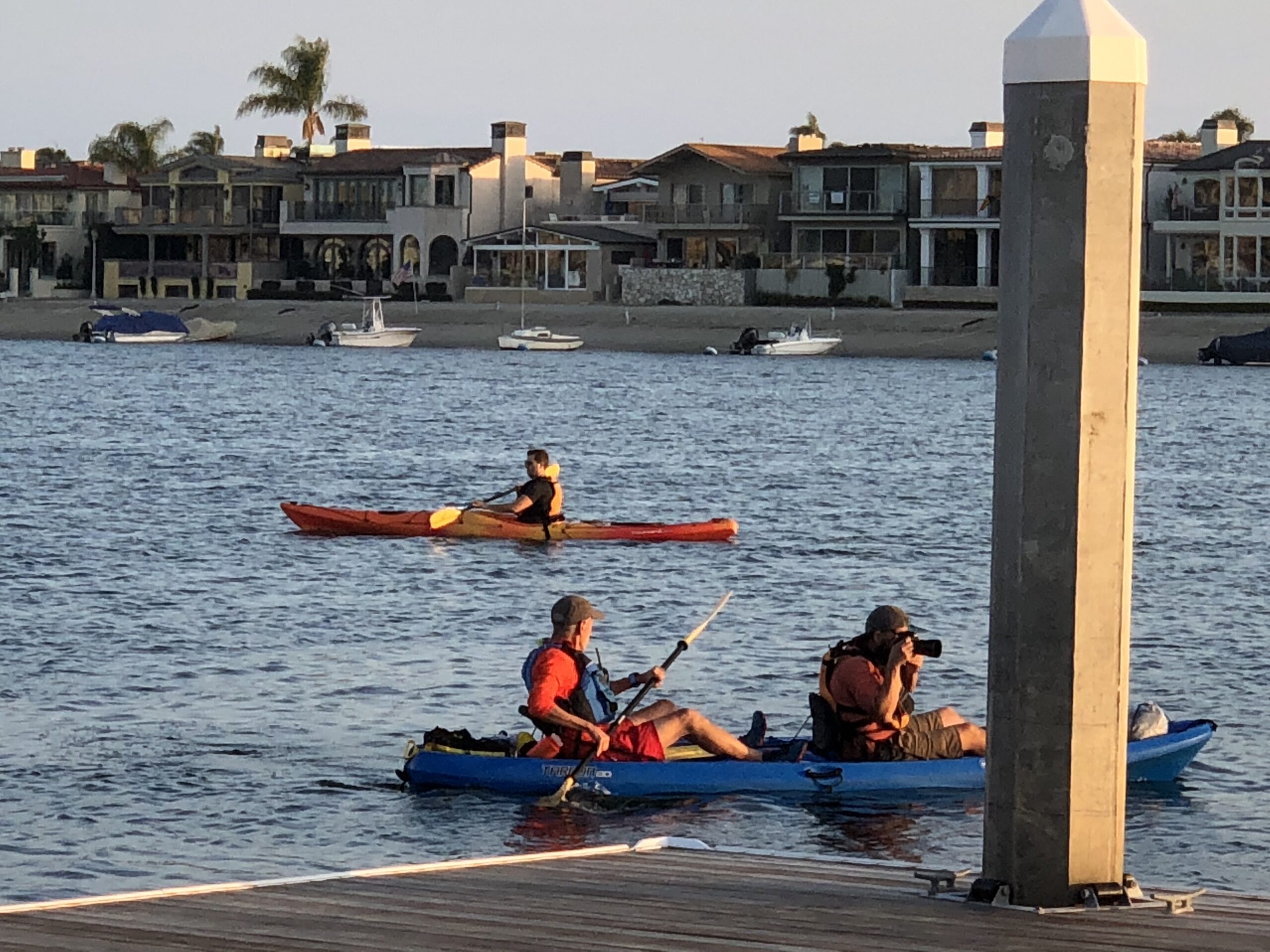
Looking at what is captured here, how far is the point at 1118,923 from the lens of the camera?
6988 mm

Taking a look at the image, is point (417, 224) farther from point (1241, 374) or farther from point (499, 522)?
point (499, 522)

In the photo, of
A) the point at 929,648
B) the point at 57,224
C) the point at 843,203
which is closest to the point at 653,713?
the point at 929,648

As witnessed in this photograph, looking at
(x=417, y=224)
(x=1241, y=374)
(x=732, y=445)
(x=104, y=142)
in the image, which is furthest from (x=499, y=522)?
(x=104, y=142)

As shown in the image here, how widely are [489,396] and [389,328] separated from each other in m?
27.2

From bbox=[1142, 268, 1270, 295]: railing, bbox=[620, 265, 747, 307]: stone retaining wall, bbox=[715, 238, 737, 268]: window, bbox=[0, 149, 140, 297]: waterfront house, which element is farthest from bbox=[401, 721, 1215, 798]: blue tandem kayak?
bbox=[0, 149, 140, 297]: waterfront house

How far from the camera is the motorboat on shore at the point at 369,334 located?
92.6 meters

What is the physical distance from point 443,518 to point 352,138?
278 feet

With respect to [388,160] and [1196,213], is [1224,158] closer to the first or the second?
[1196,213]

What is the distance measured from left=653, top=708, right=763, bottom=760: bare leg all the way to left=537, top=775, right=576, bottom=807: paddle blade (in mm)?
674

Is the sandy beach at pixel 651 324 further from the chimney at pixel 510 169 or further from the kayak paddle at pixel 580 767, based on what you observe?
the kayak paddle at pixel 580 767

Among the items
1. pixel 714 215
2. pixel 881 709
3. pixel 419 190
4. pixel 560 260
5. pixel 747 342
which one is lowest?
pixel 881 709

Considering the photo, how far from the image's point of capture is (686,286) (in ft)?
302

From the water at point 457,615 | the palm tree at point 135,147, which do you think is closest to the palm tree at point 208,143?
the palm tree at point 135,147

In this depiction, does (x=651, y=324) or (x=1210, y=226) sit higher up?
(x=1210, y=226)
